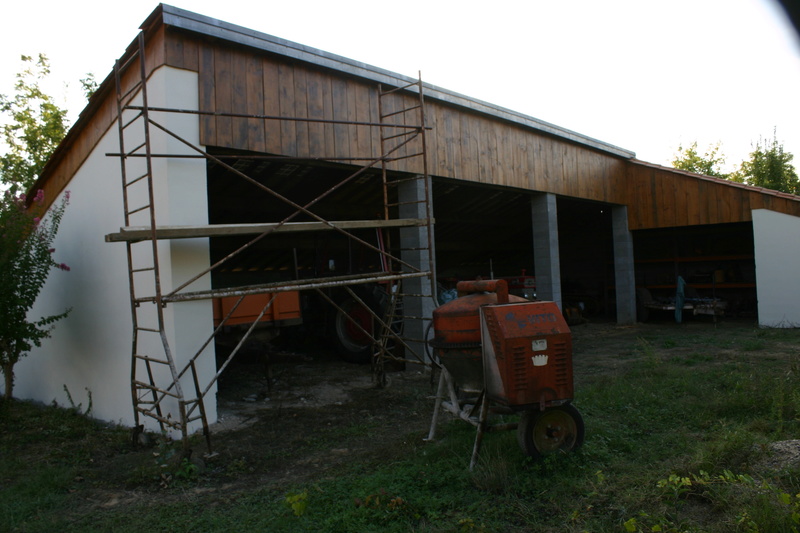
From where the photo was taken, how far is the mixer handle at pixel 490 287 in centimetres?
477

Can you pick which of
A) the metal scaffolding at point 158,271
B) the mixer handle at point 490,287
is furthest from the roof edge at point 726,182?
the mixer handle at point 490,287

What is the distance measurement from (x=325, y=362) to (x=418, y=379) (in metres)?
2.43

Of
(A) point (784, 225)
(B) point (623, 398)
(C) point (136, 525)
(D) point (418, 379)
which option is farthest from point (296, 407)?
(A) point (784, 225)

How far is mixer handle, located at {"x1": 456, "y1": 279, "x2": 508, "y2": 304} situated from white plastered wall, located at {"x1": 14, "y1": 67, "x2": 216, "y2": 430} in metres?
2.87

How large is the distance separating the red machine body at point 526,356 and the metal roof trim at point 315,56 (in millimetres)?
4397

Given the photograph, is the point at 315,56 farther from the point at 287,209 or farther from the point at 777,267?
the point at 777,267

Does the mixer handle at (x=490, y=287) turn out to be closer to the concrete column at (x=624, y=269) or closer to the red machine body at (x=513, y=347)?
the red machine body at (x=513, y=347)

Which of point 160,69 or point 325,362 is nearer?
point 160,69

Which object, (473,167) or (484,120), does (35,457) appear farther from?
(484,120)

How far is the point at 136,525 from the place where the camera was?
3773mm

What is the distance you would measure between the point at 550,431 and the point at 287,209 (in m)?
7.11

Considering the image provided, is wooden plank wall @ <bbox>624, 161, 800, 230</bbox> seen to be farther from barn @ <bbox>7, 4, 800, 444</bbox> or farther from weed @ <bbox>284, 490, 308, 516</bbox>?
weed @ <bbox>284, 490, 308, 516</bbox>

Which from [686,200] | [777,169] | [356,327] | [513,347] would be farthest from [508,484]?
[777,169]

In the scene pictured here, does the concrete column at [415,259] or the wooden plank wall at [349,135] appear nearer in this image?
the wooden plank wall at [349,135]
